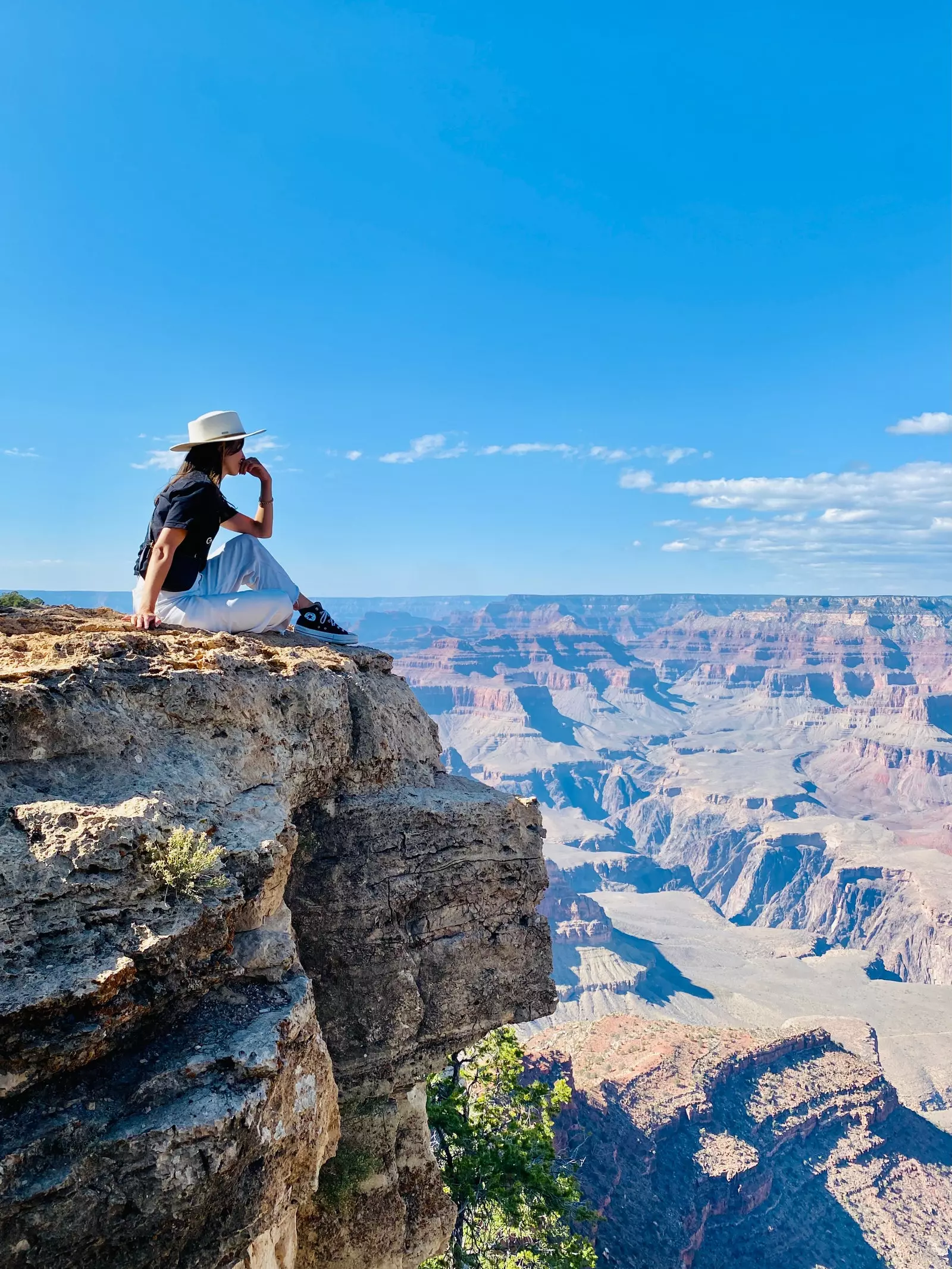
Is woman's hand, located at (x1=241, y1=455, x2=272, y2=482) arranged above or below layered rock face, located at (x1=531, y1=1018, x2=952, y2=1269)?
above

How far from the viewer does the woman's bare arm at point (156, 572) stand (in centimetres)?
659

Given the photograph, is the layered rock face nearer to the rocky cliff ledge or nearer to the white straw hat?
the rocky cliff ledge

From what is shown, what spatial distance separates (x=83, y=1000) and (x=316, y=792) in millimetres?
3198

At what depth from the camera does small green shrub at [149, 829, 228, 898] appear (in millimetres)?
4196

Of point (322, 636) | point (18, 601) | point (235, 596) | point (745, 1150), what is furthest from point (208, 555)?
point (745, 1150)

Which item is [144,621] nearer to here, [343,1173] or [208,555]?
[208,555]

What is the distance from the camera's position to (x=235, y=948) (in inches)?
181

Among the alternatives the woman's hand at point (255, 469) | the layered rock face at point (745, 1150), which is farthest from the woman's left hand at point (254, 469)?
the layered rock face at point (745, 1150)

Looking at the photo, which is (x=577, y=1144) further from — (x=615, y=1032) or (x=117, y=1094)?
(x=117, y=1094)

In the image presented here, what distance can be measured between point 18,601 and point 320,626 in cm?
404

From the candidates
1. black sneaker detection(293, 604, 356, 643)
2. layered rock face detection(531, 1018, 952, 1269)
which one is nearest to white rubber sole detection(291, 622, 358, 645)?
black sneaker detection(293, 604, 356, 643)

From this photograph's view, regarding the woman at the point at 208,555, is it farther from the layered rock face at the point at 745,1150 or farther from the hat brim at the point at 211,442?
the layered rock face at the point at 745,1150

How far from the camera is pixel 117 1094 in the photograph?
3.69 m

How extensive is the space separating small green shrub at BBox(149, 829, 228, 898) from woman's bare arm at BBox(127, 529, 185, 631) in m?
2.92
